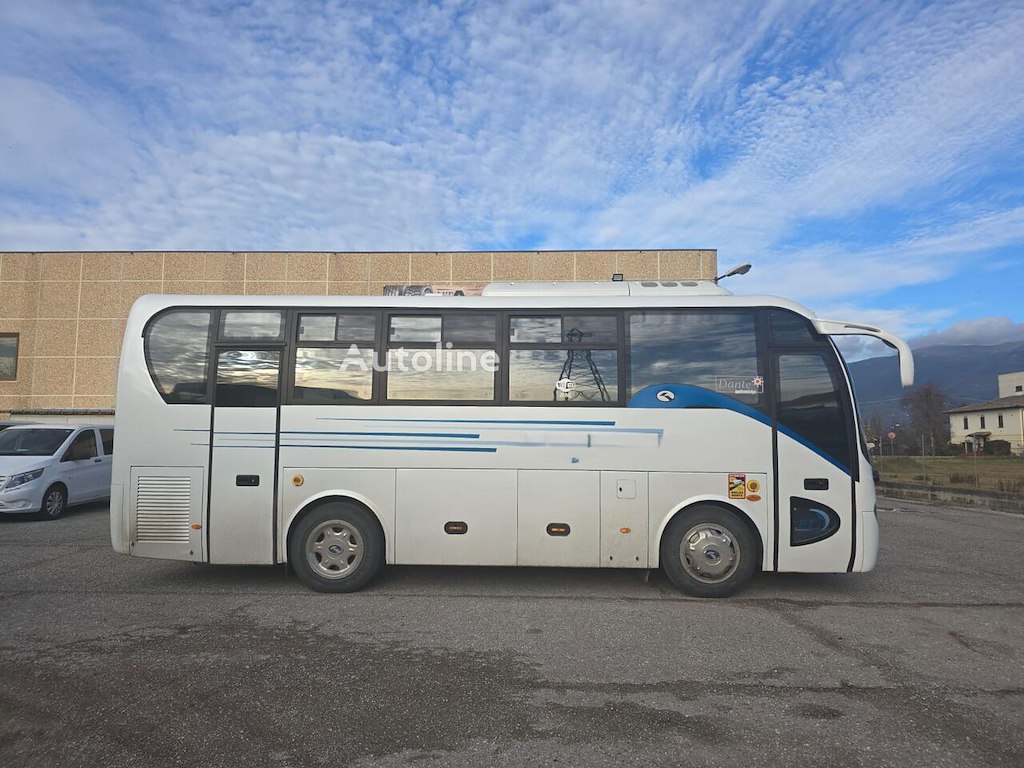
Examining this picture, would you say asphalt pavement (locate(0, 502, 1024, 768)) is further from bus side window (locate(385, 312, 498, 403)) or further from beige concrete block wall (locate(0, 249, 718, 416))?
beige concrete block wall (locate(0, 249, 718, 416))

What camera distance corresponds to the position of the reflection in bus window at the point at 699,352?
6.90 m

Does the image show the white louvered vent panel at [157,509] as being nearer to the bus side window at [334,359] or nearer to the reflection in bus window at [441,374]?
the bus side window at [334,359]

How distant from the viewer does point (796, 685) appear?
453 centimetres

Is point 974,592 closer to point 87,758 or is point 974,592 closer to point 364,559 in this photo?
point 364,559

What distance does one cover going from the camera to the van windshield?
12.5 meters

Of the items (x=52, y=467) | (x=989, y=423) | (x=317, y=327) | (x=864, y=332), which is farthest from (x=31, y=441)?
(x=989, y=423)

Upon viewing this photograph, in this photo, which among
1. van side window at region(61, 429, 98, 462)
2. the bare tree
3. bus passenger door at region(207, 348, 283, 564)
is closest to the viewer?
bus passenger door at region(207, 348, 283, 564)

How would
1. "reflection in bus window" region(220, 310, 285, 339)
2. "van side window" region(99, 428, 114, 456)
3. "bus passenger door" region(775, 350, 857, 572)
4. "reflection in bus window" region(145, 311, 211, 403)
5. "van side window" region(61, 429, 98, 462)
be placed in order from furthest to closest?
1. "van side window" region(99, 428, 114, 456)
2. "van side window" region(61, 429, 98, 462)
3. "reflection in bus window" region(220, 310, 285, 339)
4. "reflection in bus window" region(145, 311, 211, 403)
5. "bus passenger door" region(775, 350, 857, 572)

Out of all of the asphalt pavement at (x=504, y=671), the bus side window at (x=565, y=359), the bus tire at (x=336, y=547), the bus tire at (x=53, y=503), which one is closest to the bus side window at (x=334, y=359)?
the bus tire at (x=336, y=547)

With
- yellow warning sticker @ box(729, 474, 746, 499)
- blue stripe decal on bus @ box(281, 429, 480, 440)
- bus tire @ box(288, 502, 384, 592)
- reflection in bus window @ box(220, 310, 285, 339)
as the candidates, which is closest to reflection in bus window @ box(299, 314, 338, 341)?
reflection in bus window @ box(220, 310, 285, 339)

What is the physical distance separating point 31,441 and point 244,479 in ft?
29.0

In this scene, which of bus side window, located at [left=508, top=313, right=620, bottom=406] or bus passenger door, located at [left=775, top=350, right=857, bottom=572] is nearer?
bus passenger door, located at [left=775, top=350, right=857, bottom=572]

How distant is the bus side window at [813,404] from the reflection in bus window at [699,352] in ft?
0.95

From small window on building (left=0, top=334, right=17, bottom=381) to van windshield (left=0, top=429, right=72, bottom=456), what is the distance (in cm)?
1761
